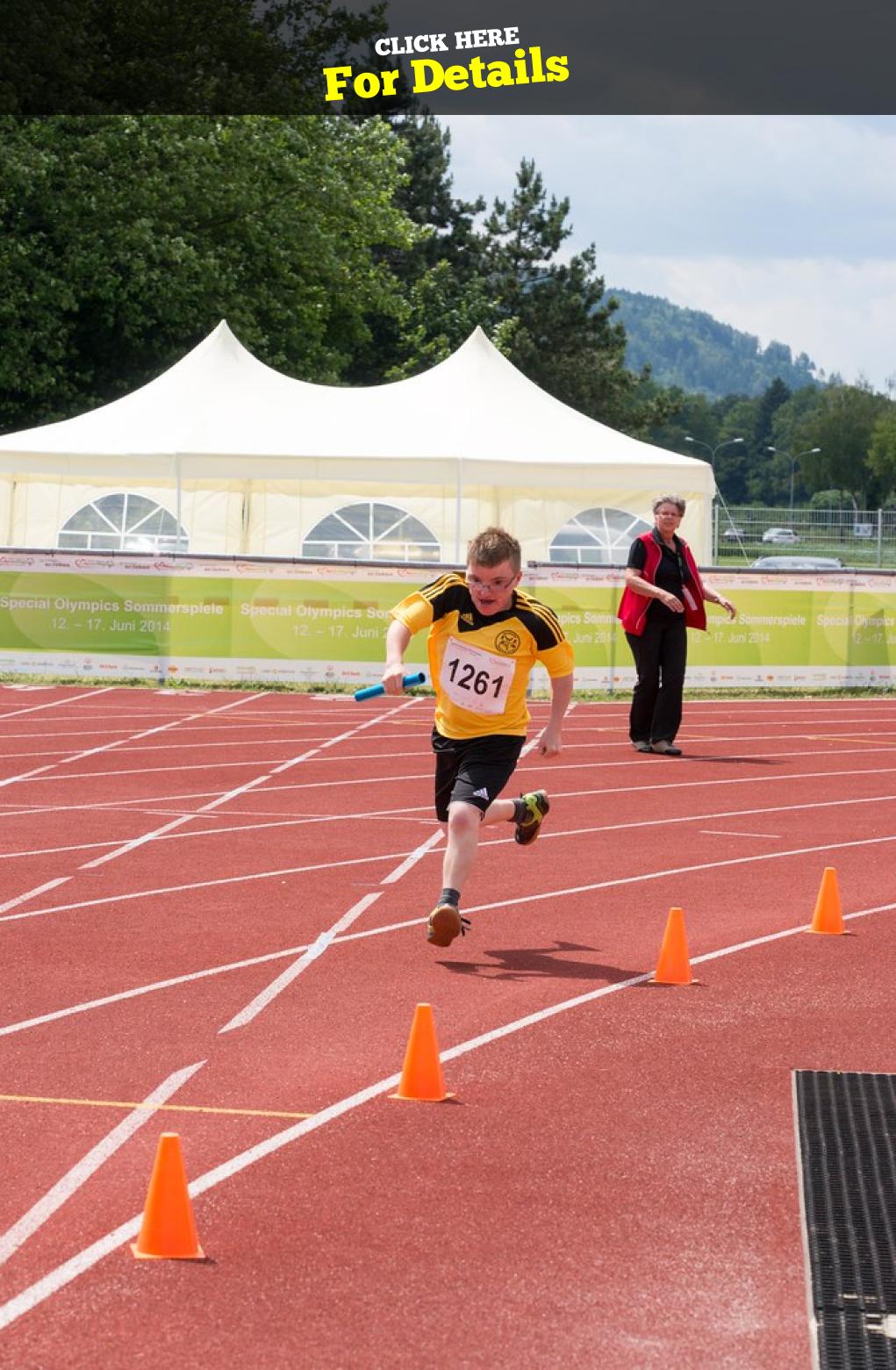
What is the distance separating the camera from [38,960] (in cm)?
791

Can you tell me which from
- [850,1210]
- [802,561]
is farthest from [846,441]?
[850,1210]

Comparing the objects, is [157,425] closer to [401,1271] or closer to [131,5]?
[131,5]

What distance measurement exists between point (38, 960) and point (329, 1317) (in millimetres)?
4042

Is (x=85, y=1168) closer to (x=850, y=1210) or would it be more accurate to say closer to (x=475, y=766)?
(x=850, y=1210)

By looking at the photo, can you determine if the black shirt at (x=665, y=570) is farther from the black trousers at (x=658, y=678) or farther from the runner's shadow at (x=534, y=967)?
the runner's shadow at (x=534, y=967)

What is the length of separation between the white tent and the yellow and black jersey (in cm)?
1815

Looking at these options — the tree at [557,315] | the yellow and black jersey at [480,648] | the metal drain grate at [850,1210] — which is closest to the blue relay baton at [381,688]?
the yellow and black jersey at [480,648]

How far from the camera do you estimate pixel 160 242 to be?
4100cm

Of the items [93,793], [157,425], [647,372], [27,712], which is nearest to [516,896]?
[93,793]

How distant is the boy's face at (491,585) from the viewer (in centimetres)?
802

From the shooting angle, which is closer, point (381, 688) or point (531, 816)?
point (381, 688)

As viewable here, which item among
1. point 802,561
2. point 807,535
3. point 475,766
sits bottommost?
point 475,766

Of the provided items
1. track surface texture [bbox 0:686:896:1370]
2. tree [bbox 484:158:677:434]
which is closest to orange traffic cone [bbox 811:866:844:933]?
track surface texture [bbox 0:686:896:1370]

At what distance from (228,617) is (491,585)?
13.7 metres
